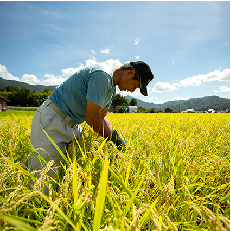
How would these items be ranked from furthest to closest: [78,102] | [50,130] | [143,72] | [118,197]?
1. [143,72]
2. [78,102]
3. [50,130]
4. [118,197]

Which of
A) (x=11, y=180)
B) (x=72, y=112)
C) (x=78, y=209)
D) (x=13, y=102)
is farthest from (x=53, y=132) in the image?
(x=13, y=102)

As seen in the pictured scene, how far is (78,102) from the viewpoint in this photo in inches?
91.4

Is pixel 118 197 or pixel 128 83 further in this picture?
pixel 128 83

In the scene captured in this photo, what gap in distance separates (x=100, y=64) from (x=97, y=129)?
101cm

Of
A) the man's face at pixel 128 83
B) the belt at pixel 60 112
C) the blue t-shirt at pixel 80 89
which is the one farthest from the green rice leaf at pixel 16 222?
the man's face at pixel 128 83

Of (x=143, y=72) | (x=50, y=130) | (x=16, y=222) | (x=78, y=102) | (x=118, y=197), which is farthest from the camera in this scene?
(x=143, y=72)

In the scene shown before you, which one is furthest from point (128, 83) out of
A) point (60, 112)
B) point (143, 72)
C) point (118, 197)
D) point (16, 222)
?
point (16, 222)

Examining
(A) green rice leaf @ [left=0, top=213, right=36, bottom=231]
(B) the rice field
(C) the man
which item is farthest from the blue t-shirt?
(A) green rice leaf @ [left=0, top=213, right=36, bottom=231]

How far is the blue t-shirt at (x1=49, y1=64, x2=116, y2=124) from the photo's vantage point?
2.02m

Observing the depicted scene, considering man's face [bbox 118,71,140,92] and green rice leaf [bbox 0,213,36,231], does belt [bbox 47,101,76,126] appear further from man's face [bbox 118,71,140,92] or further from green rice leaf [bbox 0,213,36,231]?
green rice leaf [bbox 0,213,36,231]

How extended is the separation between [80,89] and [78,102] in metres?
0.21

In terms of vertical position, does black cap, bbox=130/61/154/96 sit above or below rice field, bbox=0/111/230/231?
above

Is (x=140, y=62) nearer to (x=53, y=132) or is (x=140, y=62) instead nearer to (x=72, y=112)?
(x=72, y=112)

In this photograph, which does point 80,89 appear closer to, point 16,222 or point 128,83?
point 128,83
